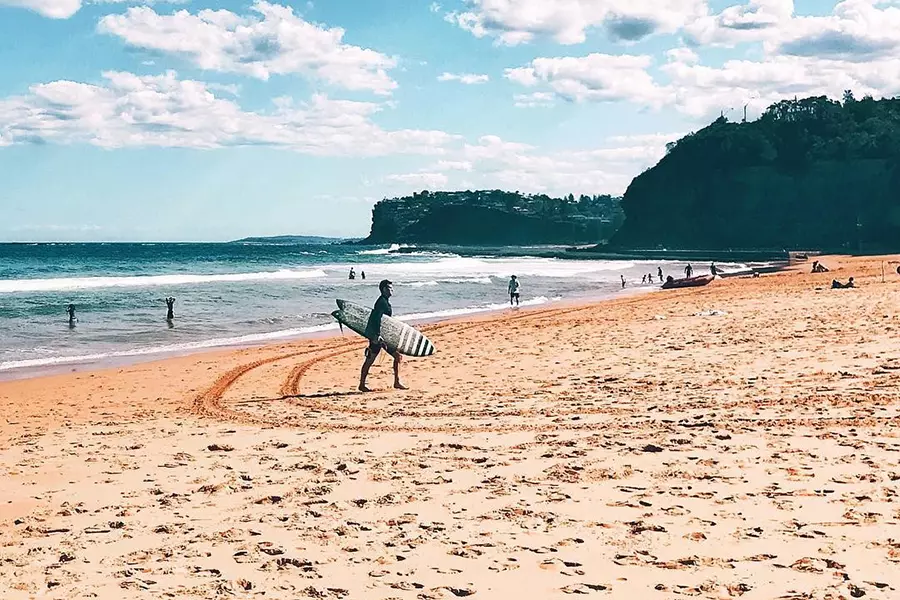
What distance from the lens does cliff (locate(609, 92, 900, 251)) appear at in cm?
10275

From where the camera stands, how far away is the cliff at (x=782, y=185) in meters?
103

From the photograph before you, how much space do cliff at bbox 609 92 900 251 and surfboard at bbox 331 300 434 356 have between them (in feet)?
289

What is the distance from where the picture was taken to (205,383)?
50.4 ft

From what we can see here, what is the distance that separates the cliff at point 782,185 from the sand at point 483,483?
8954 centimetres

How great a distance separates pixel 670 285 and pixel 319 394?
31.9 meters

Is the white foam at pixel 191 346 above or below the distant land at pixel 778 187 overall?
below

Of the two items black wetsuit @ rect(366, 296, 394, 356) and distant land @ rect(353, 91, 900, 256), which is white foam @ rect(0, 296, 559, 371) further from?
distant land @ rect(353, 91, 900, 256)

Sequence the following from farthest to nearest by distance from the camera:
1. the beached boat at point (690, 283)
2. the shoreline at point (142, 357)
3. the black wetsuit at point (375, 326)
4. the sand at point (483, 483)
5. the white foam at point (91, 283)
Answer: the white foam at point (91, 283), the beached boat at point (690, 283), the shoreline at point (142, 357), the black wetsuit at point (375, 326), the sand at point (483, 483)

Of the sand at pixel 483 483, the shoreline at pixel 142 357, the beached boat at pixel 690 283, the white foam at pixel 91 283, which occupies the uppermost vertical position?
the beached boat at pixel 690 283

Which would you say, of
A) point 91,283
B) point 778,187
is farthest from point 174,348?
point 778,187

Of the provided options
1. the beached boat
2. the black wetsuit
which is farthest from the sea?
the black wetsuit

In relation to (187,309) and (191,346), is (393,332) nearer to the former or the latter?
(191,346)

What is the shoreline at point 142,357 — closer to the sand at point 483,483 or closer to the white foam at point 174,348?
the white foam at point 174,348

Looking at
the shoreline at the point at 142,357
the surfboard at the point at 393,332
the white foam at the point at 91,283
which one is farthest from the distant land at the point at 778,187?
the surfboard at the point at 393,332
